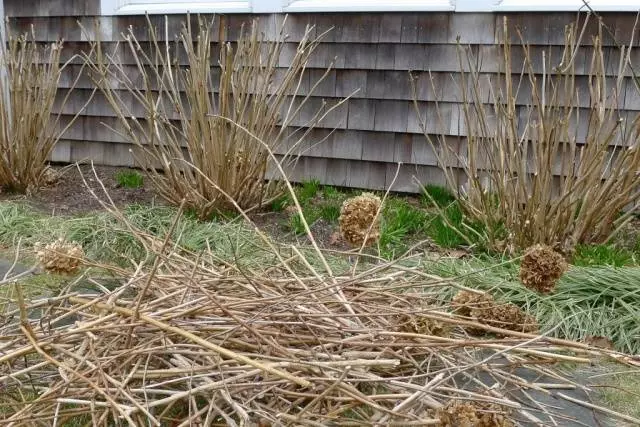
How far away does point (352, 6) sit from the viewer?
5.21 metres

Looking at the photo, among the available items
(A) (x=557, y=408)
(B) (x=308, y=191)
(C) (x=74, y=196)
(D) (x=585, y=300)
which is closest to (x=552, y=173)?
(D) (x=585, y=300)

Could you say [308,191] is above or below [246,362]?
below

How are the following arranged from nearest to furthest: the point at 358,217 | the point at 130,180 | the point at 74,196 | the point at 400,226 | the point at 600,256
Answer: the point at 358,217 < the point at 600,256 < the point at 400,226 < the point at 74,196 < the point at 130,180

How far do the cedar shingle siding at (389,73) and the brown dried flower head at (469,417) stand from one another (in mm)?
3322

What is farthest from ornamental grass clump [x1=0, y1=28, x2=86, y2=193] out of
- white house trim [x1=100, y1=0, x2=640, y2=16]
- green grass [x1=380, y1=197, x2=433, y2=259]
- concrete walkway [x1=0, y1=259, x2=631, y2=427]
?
concrete walkway [x1=0, y1=259, x2=631, y2=427]

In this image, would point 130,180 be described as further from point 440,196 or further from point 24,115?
point 440,196

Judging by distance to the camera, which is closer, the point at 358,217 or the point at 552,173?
the point at 358,217

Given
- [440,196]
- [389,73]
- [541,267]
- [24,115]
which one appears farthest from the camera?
[389,73]

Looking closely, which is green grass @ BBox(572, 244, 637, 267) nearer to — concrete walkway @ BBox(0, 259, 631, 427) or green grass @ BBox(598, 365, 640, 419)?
green grass @ BBox(598, 365, 640, 419)

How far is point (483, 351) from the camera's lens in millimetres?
2295

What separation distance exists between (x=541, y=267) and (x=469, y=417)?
39.8 inches

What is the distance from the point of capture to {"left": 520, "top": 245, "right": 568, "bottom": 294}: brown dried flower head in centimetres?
237

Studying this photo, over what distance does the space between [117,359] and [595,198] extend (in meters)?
2.53

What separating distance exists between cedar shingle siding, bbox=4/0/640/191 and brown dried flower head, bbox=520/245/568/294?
2388mm
